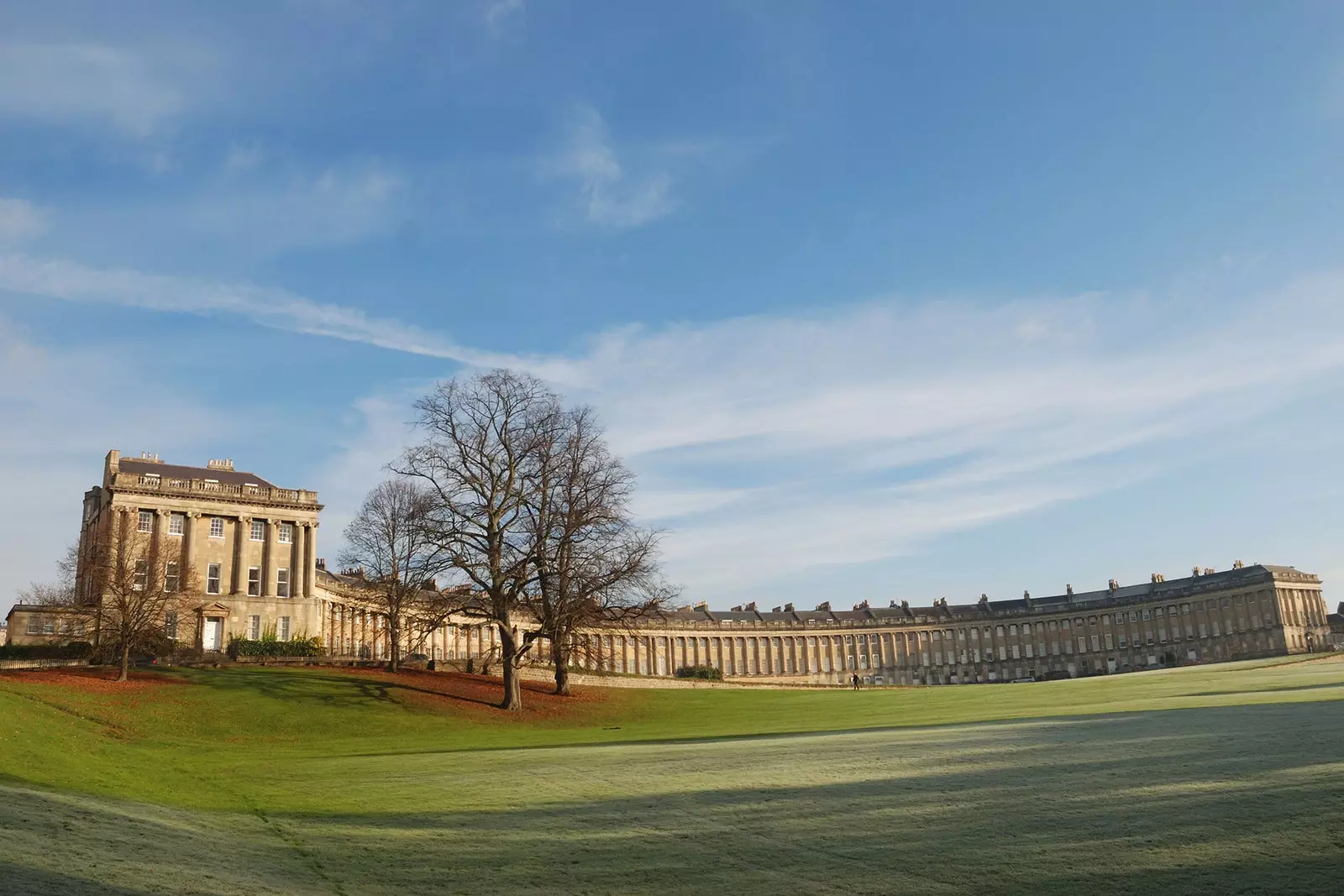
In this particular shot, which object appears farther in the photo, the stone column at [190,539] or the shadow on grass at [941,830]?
the stone column at [190,539]

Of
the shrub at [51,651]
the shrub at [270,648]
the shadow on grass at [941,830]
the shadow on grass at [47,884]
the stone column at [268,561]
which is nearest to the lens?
the shadow on grass at [47,884]

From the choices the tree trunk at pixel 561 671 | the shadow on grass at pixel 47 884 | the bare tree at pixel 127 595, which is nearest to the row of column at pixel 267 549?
the bare tree at pixel 127 595

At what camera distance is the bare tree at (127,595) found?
5341cm

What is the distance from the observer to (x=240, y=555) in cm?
8075

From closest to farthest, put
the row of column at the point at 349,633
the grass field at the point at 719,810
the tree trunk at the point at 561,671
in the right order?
the grass field at the point at 719,810 < the tree trunk at the point at 561,671 < the row of column at the point at 349,633

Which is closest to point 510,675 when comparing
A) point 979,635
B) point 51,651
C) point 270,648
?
point 270,648

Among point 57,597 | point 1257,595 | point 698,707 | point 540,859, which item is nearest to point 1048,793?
point 540,859

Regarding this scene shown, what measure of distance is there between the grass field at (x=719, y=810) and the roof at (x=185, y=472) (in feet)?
158

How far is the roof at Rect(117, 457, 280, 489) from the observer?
3214 inches

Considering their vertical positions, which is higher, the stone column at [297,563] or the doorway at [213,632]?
the stone column at [297,563]

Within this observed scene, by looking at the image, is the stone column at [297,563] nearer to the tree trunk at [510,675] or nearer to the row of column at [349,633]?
the row of column at [349,633]

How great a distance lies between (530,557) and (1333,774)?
4212 cm

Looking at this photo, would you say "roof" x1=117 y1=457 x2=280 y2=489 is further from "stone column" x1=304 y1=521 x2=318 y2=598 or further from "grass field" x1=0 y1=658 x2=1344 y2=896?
"grass field" x1=0 y1=658 x2=1344 y2=896

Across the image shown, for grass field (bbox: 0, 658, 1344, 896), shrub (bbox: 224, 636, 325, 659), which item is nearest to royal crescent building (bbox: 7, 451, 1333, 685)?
shrub (bbox: 224, 636, 325, 659)
